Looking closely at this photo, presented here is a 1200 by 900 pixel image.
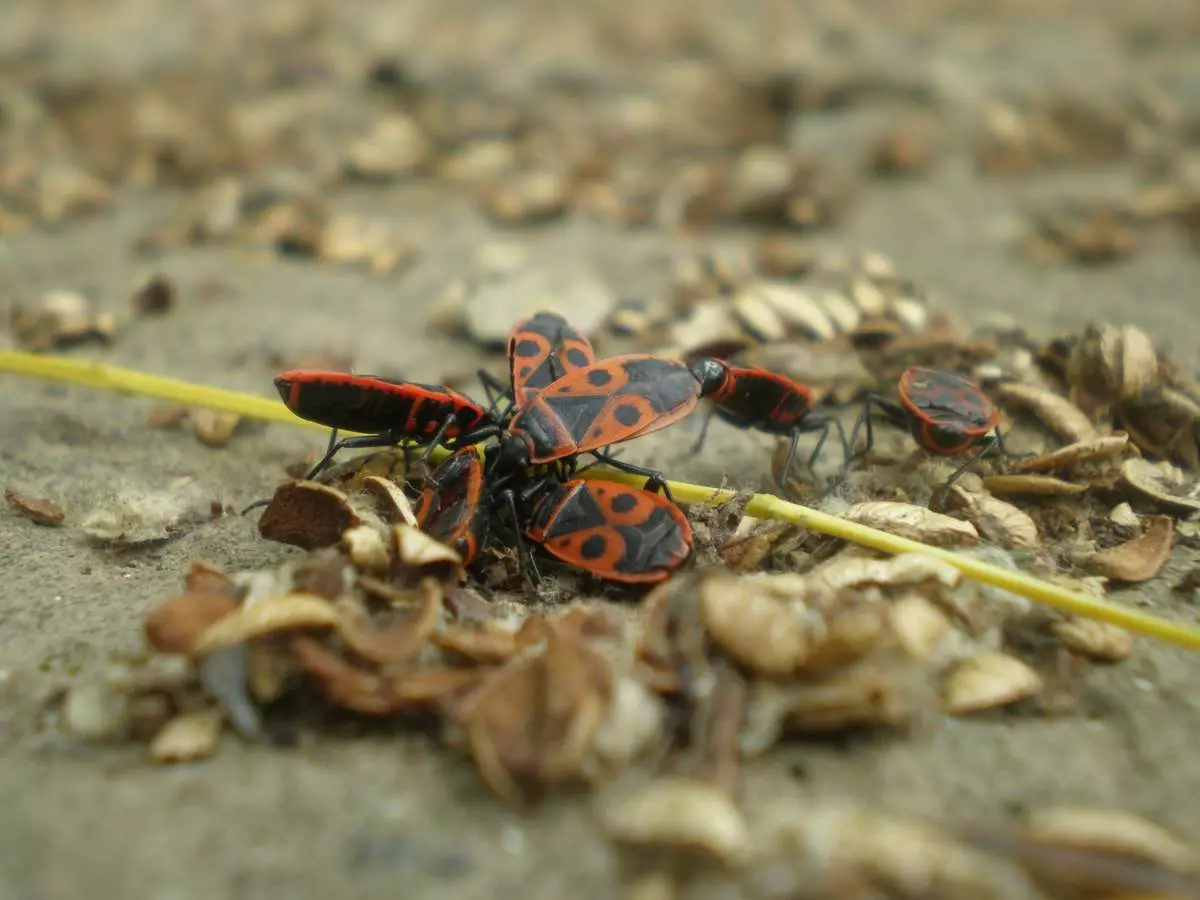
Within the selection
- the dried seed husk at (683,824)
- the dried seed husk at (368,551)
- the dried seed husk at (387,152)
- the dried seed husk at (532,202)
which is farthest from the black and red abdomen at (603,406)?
the dried seed husk at (387,152)

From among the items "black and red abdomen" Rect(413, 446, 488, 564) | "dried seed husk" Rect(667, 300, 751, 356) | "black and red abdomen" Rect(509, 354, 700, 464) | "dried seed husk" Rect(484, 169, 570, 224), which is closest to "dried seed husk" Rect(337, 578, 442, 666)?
"black and red abdomen" Rect(413, 446, 488, 564)

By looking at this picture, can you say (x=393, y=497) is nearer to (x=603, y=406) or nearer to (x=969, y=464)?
(x=603, y=406)

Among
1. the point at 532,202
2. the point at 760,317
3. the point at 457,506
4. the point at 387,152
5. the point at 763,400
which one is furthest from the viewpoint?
the point at 387,152

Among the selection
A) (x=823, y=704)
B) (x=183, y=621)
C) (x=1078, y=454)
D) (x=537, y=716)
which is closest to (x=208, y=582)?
(x=183, y=621)

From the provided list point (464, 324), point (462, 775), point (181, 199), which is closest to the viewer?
point (462, 775)

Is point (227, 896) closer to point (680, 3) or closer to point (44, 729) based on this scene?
point (44, 729)

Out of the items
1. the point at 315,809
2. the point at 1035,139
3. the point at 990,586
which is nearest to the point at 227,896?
the point at 315,809

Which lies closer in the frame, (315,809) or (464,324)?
(315,809)

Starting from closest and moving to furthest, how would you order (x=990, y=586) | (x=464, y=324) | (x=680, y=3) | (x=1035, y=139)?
(x=990, y=586) → (x=464, y=324) → (x=1035, y=139) → (x=680, y=3)
